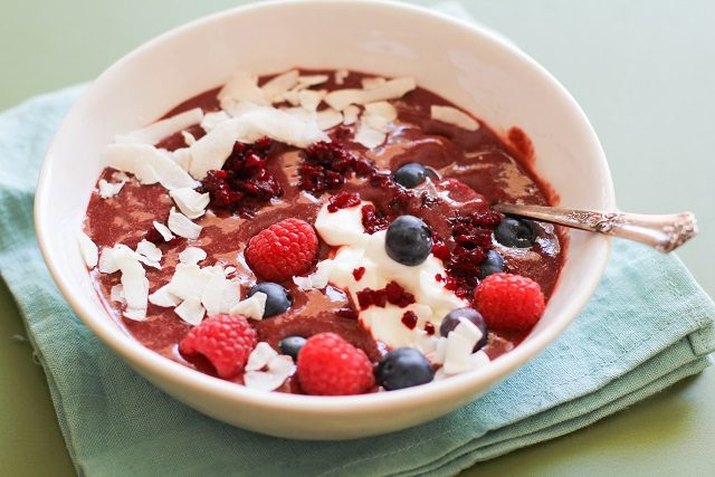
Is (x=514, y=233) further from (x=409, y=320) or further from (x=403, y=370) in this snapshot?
(x=403, y=370)

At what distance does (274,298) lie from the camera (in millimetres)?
2107

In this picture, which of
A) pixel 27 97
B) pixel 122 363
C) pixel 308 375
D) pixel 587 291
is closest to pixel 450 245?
pixel 587 291

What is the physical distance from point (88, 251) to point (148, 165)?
12.1 inches

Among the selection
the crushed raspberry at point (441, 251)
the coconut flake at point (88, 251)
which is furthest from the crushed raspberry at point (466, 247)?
the coconut flake at point (88, 251)

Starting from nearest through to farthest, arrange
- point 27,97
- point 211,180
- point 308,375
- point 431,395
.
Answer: point 431,395 < point 308,375 < point 211,180 < point 27,97

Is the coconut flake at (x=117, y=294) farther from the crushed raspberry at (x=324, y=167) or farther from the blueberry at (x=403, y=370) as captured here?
the blueberry at (x=403, y=370)

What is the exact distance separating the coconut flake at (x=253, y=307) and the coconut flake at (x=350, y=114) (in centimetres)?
74

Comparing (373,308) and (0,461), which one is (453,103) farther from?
(0,461)

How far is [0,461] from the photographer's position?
2.13 m

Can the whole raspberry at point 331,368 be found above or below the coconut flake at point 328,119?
below

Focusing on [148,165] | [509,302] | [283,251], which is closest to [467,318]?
[509,302]

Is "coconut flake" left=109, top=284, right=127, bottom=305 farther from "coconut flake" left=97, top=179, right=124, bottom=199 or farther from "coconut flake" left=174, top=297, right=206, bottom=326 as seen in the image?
"coconut flake" left=97, top=179, right=124, bottom=199

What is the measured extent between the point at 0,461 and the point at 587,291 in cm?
133

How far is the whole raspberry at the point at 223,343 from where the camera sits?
1.97 m
